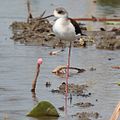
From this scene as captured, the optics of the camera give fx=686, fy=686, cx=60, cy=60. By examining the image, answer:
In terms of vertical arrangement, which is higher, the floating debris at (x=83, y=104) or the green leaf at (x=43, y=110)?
the green leaf at (x=43, y=110)

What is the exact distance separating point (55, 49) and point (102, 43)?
48.3 inches

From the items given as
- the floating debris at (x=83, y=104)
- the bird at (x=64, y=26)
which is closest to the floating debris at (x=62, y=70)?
the bird at (x=64, y=26)

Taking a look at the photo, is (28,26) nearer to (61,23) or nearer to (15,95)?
(61,23)

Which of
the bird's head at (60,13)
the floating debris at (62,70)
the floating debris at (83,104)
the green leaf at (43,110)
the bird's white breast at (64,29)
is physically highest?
the bird's head at (60,13)

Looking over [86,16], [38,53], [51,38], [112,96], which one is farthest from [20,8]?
[112,96]

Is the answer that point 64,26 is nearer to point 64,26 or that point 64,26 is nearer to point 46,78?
point 64,26

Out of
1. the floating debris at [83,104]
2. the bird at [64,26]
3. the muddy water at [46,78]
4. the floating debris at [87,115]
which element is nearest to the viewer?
the floating debris at [87,115]

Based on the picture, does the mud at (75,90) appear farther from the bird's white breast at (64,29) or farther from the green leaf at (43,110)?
the green leaf at (43,110)

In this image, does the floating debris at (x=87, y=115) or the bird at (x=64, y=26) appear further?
the bird at (x=64, y=26)

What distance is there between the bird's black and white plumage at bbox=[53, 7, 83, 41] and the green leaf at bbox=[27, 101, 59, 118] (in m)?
2.56

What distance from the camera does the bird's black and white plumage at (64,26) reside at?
11172 millimetres

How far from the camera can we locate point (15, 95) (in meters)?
10.1

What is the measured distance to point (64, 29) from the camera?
→ 36.9 ft

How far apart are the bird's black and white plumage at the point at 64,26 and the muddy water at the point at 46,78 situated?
2.64 feet
